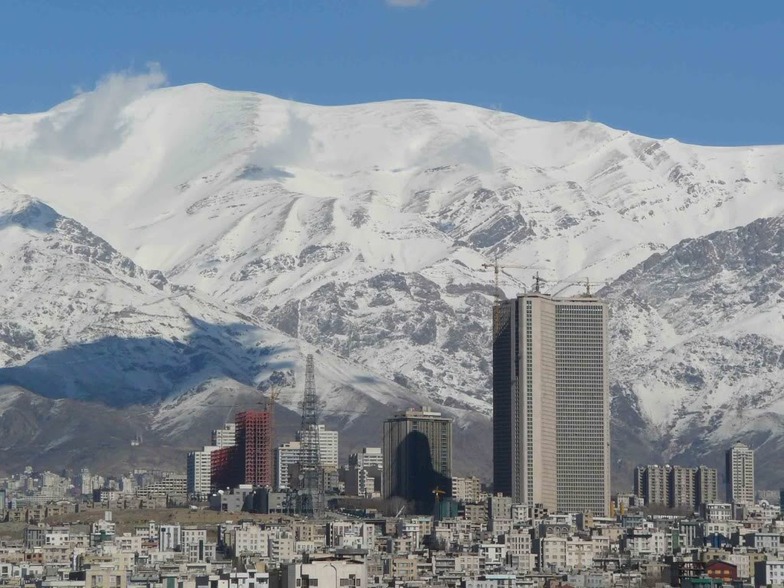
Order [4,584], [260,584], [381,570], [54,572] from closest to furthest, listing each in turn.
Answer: [260,584]
[4,584]
[54,572]
[381,570]

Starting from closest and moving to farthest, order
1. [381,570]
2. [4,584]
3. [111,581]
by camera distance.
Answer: [111,581] < [4,584] < [381,570]

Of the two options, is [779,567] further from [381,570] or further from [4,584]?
[4,584]

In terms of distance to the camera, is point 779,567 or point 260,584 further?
point 779,567

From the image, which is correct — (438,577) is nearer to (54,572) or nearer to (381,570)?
(381,570)

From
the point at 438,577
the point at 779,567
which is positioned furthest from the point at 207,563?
the point at 779,567

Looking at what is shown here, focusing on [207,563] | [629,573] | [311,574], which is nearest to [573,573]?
[629,573]

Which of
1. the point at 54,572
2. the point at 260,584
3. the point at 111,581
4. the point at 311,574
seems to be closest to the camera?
the point at 311,574

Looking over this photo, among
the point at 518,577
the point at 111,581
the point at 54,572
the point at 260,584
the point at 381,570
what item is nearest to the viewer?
the point at 260,584

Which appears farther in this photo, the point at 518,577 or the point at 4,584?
the point at 518,577
